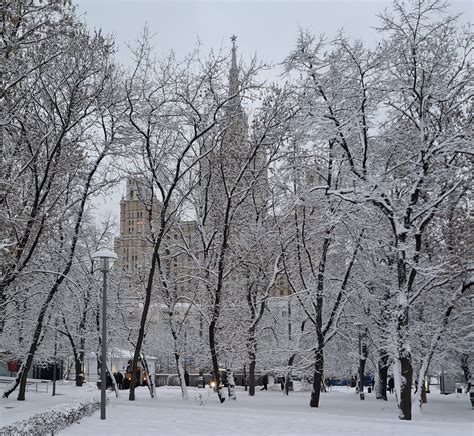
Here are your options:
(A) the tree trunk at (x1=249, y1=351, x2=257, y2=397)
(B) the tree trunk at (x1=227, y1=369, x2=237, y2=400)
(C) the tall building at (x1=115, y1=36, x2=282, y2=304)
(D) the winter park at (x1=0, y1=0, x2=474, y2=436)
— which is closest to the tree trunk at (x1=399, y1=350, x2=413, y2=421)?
(D) the winter park at (x1=0, y1=0, x2=474, y2=436)

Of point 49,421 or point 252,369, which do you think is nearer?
point 49,421

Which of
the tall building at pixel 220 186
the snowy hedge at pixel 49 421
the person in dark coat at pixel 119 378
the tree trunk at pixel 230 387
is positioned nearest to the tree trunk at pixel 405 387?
the snowy hedge at pixel 49 421

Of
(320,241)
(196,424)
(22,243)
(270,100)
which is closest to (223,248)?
(320,241)

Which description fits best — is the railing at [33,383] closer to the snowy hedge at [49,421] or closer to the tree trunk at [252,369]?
the tree trunk at [252,369]

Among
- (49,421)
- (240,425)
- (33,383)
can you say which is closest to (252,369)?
(33,383)

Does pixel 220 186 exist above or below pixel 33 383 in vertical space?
above

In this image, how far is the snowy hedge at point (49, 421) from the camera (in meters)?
10.5

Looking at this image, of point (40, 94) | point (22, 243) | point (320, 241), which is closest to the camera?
point (22, 243)

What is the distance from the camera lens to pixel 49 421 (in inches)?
486

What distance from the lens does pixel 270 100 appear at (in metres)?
26.9

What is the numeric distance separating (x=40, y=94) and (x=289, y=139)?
33.8 ft

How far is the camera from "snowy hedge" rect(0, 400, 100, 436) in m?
10.5

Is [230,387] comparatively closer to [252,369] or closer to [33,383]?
[252,369]

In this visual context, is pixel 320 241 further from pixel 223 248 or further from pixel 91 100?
pixel 91 100
